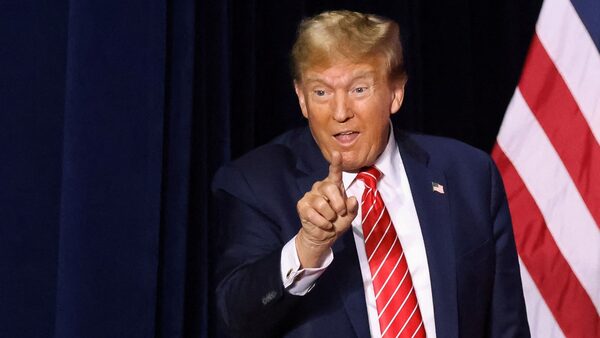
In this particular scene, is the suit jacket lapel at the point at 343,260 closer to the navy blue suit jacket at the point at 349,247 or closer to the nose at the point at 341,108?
the navy blue suit jacket at the point at 349,247

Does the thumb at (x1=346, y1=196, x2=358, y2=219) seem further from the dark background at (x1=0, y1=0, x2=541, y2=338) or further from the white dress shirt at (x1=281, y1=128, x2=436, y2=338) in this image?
the dark background at (x1=0, y1=0, x2=541, y2=338)

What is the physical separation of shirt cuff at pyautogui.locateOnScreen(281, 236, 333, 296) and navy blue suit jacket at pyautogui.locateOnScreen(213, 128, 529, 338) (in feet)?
0.04

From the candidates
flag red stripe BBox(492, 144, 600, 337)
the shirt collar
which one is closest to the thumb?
the shirt collar

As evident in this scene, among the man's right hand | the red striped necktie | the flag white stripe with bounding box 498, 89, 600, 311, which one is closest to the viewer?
the man's right hand

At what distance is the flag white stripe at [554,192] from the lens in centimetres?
237

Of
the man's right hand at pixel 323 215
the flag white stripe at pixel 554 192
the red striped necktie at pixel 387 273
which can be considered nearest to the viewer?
the man's right hand at pixel 323 215

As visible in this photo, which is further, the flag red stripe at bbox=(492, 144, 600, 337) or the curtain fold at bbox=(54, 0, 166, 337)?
the flag red stripe at bbox=(492, 144, 600, 337)

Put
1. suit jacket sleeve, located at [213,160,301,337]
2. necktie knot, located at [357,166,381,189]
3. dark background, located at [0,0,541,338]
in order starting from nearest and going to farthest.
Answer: suit jacket sleeve, located at [213,160,301,337] < necktie knot, located at [357,166,381,189] < dark background, located at [0,0,541,338]

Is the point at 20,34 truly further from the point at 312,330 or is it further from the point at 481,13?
the point at 481,13

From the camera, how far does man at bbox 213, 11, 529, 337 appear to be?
1704mm

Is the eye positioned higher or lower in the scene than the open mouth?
higher

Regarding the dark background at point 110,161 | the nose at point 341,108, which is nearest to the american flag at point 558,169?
the dark background at point 110,161

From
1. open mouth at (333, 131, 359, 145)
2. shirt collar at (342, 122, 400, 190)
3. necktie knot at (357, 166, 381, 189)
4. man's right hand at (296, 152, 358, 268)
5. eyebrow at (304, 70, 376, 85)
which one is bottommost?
man's right hand at (296, 152, 358, 268)

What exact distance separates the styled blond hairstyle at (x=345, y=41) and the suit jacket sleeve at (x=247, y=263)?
0.80 ft
